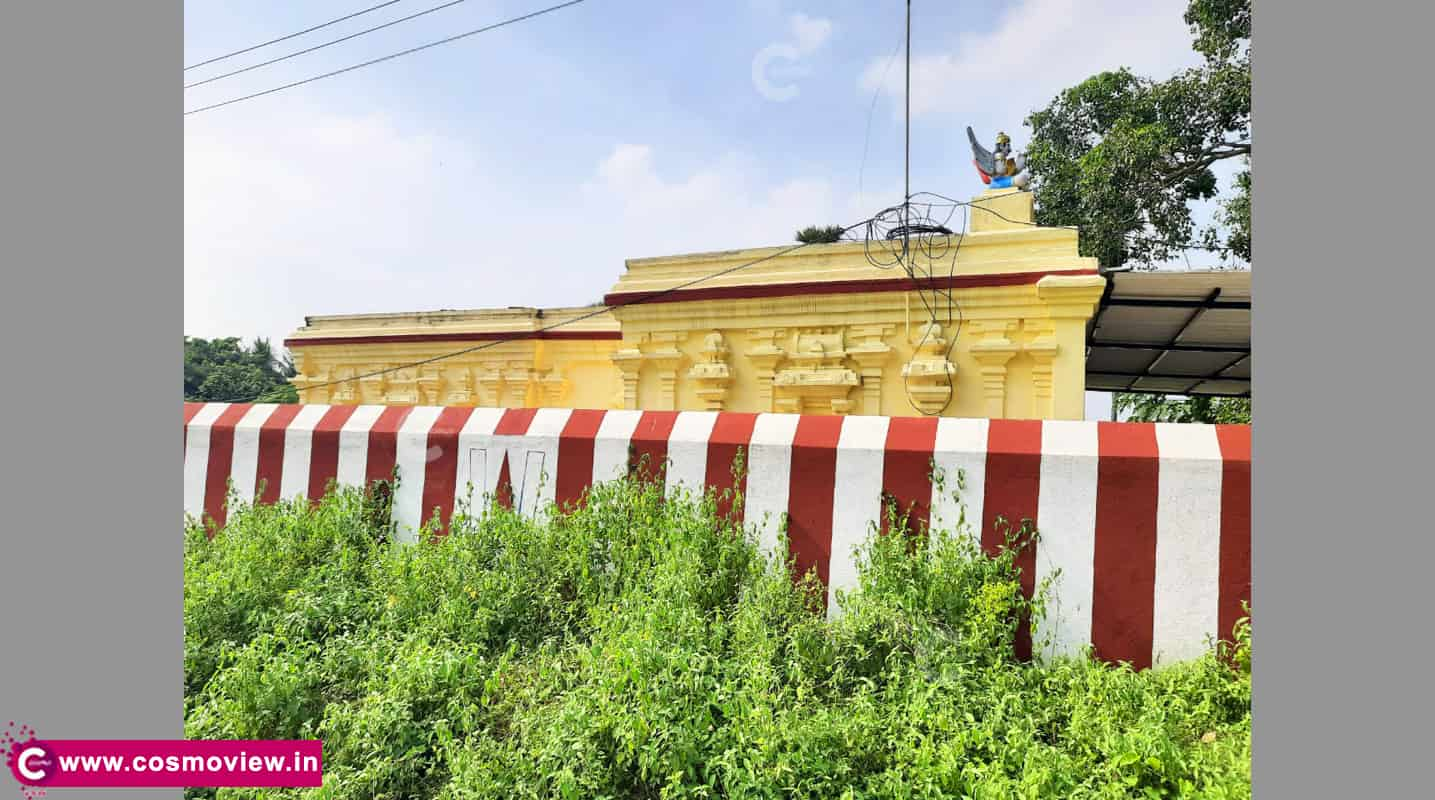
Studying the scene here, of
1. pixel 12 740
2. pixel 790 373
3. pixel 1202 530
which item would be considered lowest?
pixel 12 740

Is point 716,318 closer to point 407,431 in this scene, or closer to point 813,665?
point 407,431

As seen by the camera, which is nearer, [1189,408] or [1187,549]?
[1187,549]

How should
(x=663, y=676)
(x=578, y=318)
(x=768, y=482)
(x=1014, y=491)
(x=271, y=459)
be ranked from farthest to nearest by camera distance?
(x=578, y=318) → (x=271, y=459) → (x=768, y=482) → (x=1014, y=491) → (x=663, y=676)

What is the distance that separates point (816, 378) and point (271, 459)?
15.2 feet

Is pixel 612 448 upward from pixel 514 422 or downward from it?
downward

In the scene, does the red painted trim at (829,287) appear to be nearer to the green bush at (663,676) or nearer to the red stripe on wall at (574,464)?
the red stripe on wall at (574,464)

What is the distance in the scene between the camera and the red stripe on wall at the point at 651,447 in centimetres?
413

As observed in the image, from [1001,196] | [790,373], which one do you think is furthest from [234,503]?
[1001,196]

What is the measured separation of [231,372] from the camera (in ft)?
120

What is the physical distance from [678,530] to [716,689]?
42.7 inches

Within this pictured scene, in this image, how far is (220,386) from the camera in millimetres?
35312

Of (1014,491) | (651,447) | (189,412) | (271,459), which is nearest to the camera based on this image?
(1014,491)

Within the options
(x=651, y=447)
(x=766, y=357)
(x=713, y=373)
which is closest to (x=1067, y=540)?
(x=651, y=447)

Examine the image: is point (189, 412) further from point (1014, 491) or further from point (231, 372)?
point (231, 372)
